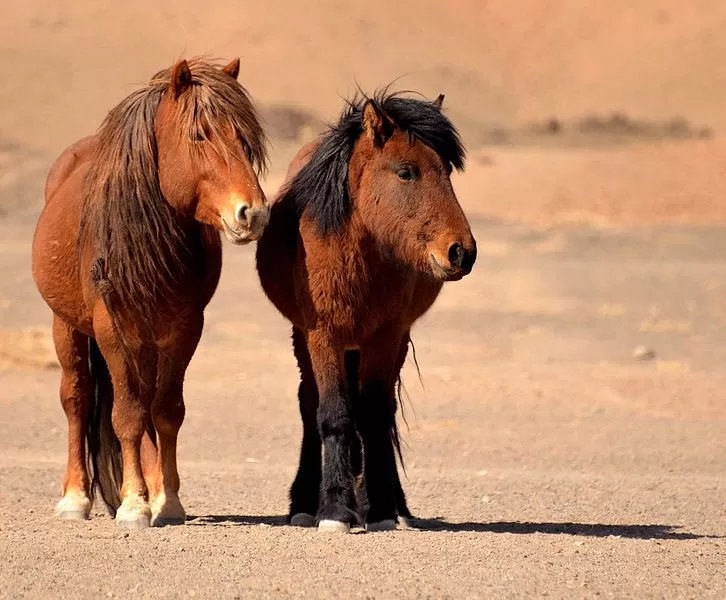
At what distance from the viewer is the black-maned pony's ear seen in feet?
24.5

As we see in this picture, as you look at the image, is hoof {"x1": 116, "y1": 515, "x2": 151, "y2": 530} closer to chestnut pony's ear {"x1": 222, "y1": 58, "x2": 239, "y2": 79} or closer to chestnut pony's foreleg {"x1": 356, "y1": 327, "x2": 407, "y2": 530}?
chestnut pony's foreleg {"x1": 356, "y1": 327, "x2": 407, "y2": 530}

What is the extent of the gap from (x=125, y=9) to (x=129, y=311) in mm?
53267

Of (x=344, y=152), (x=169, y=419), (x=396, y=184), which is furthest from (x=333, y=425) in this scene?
(x=344, y=152)

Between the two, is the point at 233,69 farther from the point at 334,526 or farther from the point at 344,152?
the point at 334,526

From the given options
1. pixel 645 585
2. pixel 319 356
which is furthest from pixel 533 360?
pixel 645 585

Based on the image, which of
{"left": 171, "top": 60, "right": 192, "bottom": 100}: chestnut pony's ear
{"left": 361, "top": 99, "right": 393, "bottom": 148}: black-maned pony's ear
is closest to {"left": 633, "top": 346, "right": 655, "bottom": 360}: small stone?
{"left": 361, "top": 99, "right": 393, "bottom": 148}: black-maned pony's ear

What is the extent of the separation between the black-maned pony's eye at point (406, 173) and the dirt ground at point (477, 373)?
5.84 feet

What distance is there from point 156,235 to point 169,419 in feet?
3.51

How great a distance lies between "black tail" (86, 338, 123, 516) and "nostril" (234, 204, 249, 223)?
1969 millimetres

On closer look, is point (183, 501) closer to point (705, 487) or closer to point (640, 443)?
point (705, 487)

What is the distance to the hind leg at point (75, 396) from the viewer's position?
8.40 meters

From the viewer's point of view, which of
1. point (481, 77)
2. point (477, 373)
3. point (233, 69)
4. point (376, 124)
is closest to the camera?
point (376, 124)

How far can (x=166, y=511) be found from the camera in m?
7.86

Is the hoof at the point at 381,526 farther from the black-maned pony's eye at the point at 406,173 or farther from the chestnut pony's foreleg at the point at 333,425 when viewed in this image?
the black-maned pony's eye at the point at 406,173
